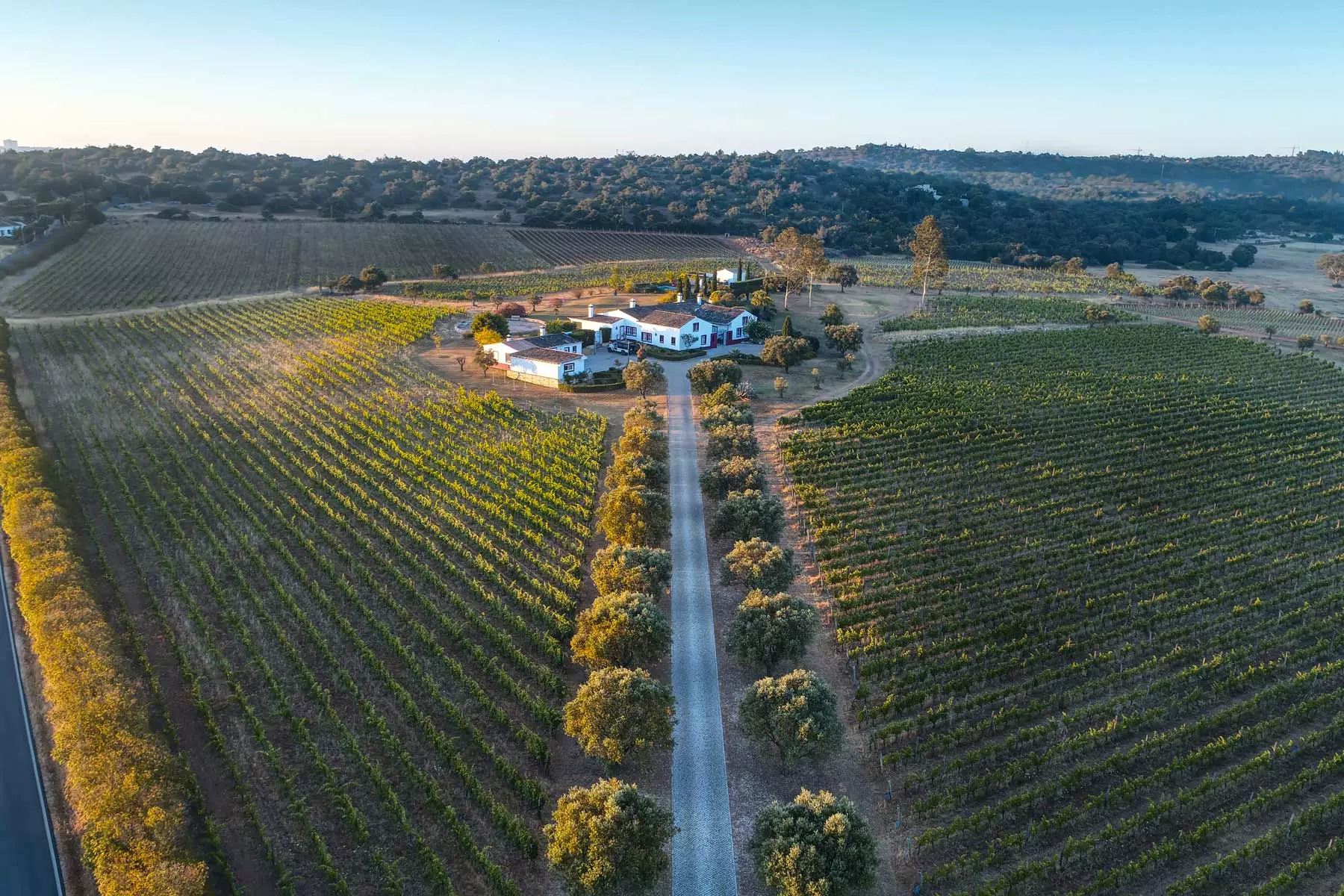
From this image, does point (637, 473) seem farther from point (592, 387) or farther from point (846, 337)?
point (846, 337)

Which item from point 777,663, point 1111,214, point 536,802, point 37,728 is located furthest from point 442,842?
point 1111,214

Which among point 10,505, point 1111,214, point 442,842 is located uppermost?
point 1111,214

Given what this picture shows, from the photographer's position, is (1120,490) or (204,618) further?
(1120,490)

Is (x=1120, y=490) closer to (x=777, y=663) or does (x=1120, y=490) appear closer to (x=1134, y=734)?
(x=1134, y=734)

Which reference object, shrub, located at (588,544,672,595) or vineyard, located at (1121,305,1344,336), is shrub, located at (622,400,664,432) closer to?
shrub, located at (588,544,672,595)

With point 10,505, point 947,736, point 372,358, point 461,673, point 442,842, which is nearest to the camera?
point 442,842

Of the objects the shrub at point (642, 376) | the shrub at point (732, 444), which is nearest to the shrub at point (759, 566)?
the shrub at point (732, 444)

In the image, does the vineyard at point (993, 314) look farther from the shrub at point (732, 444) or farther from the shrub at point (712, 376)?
the shrub at point (732, 444)

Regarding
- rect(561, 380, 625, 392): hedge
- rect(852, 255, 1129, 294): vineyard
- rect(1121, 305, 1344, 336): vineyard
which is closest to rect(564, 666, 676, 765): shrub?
rect(561, 380, 625, 392): hedge
